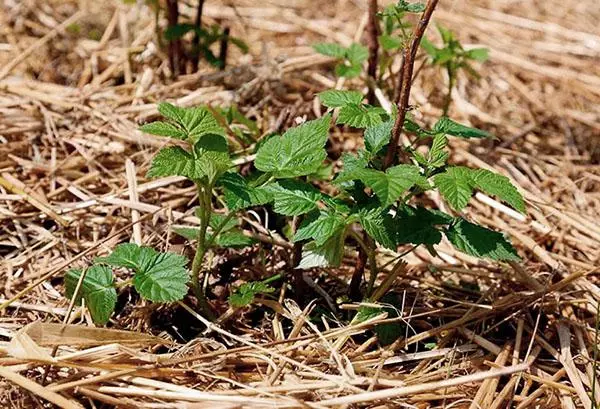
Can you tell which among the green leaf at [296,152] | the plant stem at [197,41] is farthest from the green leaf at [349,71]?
the green leaf at [296,152]

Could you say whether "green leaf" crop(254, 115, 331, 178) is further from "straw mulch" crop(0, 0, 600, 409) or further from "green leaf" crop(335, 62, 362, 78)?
"green leaf" crop(335, 62, 362, 78)

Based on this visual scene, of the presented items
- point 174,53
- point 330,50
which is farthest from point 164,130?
point 174,53

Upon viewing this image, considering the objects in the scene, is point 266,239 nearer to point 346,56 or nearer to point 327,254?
point 327,254

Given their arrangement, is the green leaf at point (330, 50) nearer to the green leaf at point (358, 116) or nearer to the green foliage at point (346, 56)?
the green foliage at point (346, 56)

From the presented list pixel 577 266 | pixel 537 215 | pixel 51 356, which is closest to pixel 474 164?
pixel 537 215

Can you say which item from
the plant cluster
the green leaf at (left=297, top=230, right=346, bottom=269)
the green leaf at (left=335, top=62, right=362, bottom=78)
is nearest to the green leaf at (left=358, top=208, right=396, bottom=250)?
the plant cluster
